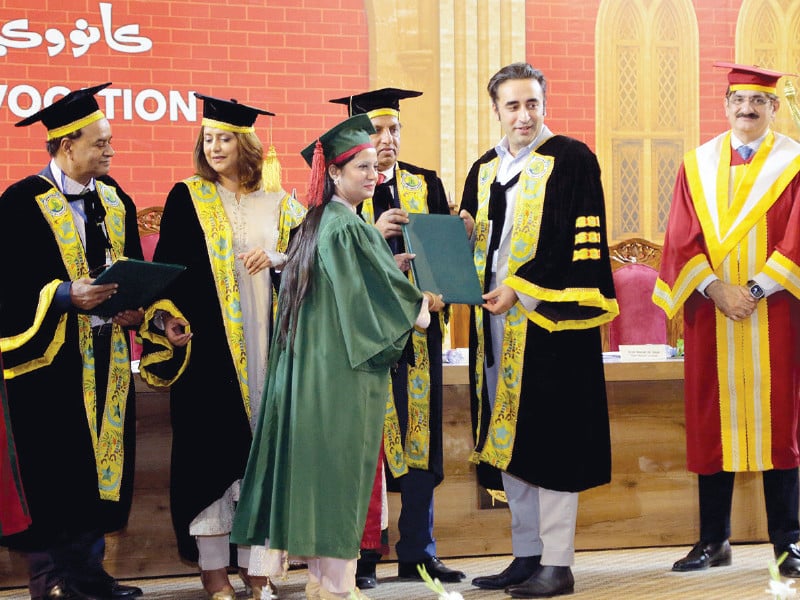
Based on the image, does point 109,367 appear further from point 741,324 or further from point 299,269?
point 741,324

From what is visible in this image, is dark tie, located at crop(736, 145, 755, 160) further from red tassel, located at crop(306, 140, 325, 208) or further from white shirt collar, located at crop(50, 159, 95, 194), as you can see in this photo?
white shirt collar, located at crop(50, 159, 95, 194)

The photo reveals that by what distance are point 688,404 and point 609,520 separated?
64cm

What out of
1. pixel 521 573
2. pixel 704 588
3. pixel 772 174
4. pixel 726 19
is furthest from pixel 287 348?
pixel 726 19

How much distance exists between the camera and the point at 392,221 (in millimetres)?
3717

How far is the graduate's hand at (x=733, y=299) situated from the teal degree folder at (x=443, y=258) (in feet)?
3.11

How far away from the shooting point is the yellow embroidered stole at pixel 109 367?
366 cm

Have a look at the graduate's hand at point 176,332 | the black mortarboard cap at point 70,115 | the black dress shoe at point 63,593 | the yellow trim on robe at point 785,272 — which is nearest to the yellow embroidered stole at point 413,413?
the graduate's hand at point 176,332

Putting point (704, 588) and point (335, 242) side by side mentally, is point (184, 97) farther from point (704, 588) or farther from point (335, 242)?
point (704, 588)

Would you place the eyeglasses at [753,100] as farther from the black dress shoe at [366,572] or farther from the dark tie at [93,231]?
the dark tie at [93,231]

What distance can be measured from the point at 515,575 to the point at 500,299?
97 cm

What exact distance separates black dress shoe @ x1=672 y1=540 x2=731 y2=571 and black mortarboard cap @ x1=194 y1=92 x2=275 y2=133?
2.20 meters

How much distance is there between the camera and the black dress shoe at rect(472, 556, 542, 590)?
382 centimetres

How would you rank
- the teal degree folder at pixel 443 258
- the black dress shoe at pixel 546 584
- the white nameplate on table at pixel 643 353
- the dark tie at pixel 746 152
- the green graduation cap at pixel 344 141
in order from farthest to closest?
the white nameplate on table at pixel 643 353 → the dark tie at pixel 746 152 → the black dress shoe at pixel 546 584 → the teal degree folder at pixel 443 258 → the green graduation cap at pixel 344 141

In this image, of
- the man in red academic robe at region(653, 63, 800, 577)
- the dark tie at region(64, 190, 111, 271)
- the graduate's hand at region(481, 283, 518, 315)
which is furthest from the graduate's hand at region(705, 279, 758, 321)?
the dark tie at region(64, 190, 111, 271)
